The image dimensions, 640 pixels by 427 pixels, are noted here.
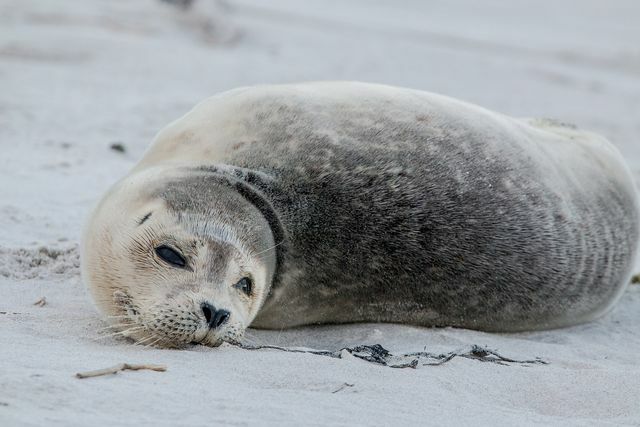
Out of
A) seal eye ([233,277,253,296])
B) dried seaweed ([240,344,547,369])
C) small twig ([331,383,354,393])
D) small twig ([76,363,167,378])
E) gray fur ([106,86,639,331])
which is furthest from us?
gray fur ([106,86,639,331])

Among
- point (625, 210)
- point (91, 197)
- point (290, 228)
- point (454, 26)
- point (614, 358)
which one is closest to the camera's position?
point (290, 228)

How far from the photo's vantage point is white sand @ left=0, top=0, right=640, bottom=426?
281 centimetres

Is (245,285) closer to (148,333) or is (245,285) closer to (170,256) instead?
(170,256)

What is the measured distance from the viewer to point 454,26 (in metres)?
17.2

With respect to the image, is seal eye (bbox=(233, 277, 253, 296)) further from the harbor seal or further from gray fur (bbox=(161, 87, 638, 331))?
gray fur (bbox=(161, 87, 638, 331))

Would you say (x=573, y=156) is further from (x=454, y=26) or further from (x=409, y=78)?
(x=454, y=26)

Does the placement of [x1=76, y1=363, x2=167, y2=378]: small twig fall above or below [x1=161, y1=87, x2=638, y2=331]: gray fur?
below

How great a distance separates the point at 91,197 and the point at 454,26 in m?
12.3

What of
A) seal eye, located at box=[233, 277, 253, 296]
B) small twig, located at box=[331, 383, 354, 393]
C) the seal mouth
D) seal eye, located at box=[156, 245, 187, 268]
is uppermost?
seal eye, located at box=[156, 245, 187, 268]

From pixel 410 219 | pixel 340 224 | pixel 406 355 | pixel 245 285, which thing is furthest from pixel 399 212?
pixel 245 285

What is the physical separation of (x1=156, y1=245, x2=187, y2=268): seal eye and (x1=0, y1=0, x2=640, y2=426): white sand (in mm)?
309

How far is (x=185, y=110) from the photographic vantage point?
8.62 m

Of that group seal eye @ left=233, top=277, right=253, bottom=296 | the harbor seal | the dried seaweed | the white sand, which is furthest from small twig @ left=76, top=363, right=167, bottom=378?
seal eye @ left=233, top=277, right=253, bottom=296

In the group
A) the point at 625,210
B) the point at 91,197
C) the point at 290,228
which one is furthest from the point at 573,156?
the point at 91,197
